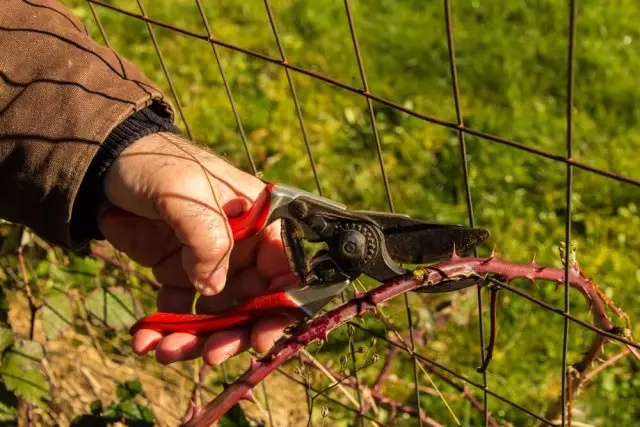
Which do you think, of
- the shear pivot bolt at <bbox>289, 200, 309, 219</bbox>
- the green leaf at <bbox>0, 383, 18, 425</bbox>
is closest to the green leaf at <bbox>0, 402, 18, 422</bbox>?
the green leaf at <bbox>0, 383, 18, 425</bbox>

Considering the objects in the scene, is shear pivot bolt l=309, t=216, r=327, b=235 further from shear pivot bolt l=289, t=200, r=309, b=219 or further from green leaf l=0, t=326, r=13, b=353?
green leaf l=0, t=326, r=13, b=353

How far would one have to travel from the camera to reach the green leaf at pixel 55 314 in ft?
6.29

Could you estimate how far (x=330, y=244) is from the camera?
52.6 inches

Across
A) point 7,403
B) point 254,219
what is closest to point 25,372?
point 7,403

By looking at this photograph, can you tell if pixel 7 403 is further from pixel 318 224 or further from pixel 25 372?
pixel 318 224

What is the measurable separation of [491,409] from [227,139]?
4.52ft

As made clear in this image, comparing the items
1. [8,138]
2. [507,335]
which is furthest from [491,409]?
[8,138]

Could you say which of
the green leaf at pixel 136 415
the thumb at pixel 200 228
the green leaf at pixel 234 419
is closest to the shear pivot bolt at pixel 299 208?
the thumb at pixel 200 228

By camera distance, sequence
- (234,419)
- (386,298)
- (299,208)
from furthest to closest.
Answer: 1. (234,419)
2. (299,208)
3. (386,298)

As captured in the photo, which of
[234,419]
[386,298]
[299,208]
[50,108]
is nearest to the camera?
[386,298]

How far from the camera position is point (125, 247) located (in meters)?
1.65

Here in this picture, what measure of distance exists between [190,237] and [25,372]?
2.10 ft

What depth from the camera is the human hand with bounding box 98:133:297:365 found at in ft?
4.40

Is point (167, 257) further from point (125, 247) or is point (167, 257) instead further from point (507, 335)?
point (507, 335)
